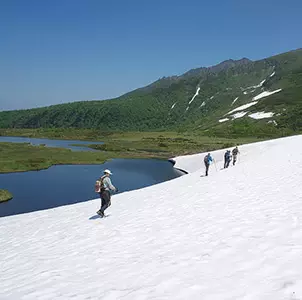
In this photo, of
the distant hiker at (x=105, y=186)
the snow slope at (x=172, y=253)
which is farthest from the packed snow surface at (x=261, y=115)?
the distant hiker at (x=105, y=186)

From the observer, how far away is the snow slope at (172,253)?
7.33 meters

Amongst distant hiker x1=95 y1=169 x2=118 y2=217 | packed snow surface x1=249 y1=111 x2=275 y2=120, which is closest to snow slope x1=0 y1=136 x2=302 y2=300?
distant hiker x1=95 y1=169 x2=118 y2=217

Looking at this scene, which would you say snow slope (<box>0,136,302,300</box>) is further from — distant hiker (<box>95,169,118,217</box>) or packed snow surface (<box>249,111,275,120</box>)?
packed snow surface (<box>249,111,275,120</box>)

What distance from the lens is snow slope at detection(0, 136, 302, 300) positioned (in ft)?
24.1

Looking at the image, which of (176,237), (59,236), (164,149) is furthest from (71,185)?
(164,149)

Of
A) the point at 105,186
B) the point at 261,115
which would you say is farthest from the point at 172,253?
the point at 261,115

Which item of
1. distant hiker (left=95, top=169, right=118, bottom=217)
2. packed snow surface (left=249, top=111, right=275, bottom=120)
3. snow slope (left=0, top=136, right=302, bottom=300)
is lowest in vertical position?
snow slope (left=0, top=136, right=302, bottom=300)

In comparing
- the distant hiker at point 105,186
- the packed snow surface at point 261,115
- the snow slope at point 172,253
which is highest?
the packed snow surface at point 261,115

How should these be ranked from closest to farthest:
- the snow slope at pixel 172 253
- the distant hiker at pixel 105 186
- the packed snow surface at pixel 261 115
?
the snow slope at pixel 172 253
the distant hiker at pixel 105 186
the packed snow surface at pixel 261 115

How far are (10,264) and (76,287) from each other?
17.3 feet

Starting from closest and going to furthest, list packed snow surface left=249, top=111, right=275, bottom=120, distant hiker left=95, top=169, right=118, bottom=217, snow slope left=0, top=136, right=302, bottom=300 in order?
snow slope left=0, top=136, right=302, bottom=300 → distant hiker left=95, top=169, right=118, bottom=217 → packed snow surface left=249, top=111, right=275, bottom=120

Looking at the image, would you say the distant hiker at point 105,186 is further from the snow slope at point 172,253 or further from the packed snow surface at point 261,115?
the packed snow surface at point 261,115

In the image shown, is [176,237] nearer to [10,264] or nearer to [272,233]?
[272,233]

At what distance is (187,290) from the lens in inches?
283
